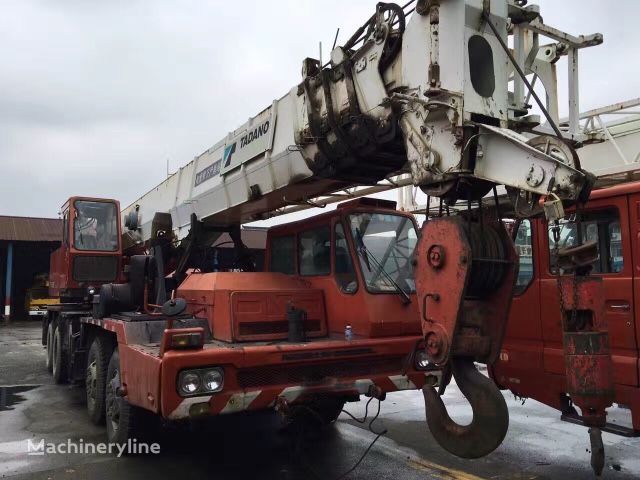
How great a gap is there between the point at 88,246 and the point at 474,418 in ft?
25.4

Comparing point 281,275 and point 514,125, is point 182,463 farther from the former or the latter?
point 514,125

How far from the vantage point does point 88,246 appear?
930 centimetres

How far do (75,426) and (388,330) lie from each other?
431 centimetres

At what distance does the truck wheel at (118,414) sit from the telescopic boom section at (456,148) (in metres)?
3.12

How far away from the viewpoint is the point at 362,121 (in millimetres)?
4266

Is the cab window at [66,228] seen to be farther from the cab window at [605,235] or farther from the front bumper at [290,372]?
the cab window at [605,235]

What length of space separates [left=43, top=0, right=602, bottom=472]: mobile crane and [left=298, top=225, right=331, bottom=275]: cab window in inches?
0.8

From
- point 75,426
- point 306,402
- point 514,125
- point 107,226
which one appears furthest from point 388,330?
point 107,226

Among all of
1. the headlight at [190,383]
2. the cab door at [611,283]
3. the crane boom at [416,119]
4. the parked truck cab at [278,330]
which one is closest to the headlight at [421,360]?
the parked truck cab at [278,330]

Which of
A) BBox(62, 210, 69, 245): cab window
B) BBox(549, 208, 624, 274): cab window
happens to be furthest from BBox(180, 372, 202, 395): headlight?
BBox(62, 210, 69, 245): cab window

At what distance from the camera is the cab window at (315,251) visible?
223 inches

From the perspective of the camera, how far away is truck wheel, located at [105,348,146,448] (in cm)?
539

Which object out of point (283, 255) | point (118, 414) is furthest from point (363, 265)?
point (118, 414)

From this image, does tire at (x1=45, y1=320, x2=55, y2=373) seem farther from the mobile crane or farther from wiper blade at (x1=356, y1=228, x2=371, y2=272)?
wiper blade at (x1=356, y1=228, x2=371, y2=272)
